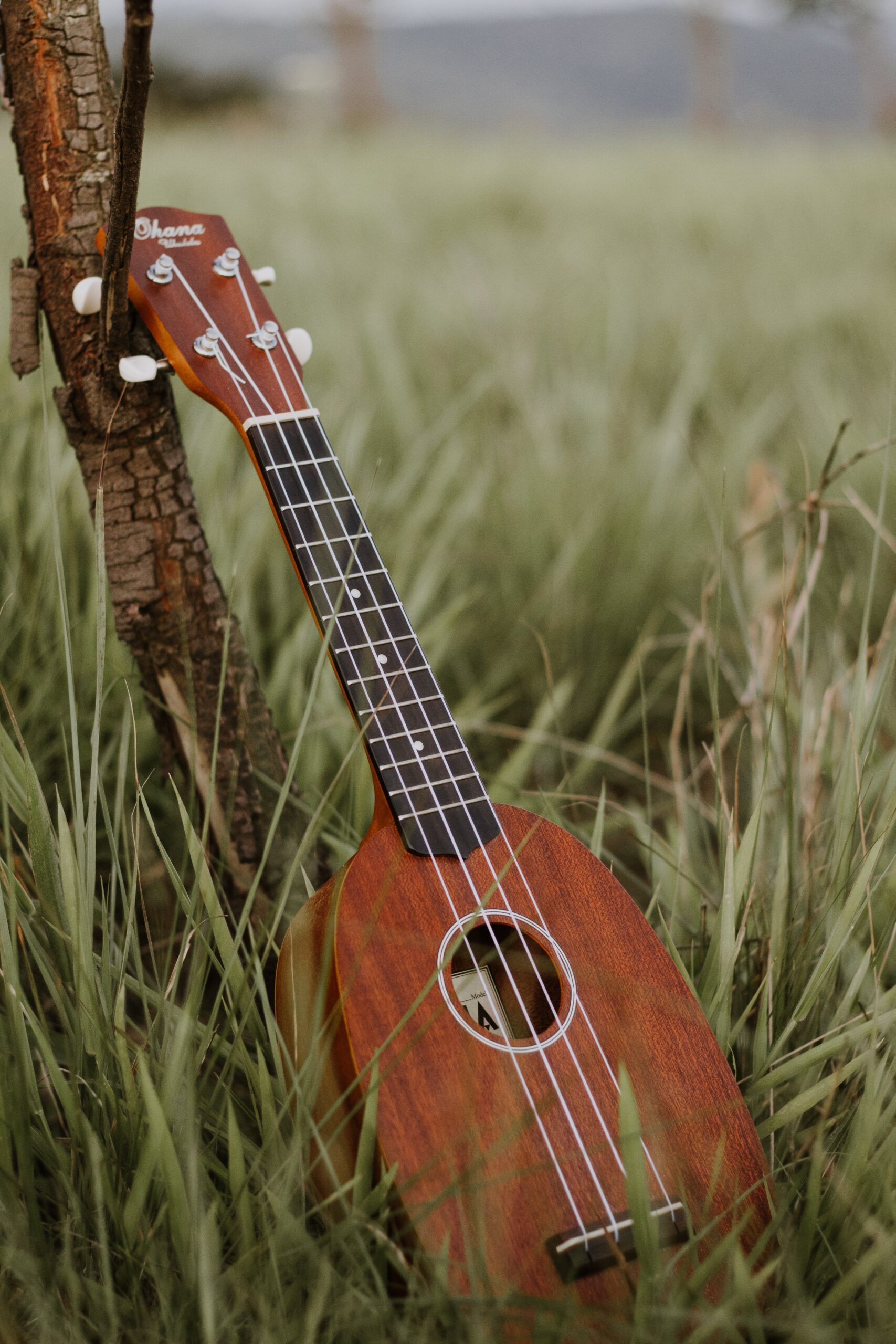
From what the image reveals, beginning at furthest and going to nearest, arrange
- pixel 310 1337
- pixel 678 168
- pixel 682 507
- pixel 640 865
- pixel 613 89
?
pixel 613 89, pixel 678 168, pixel 682 507, pixel 640 865, pixel 310 1337

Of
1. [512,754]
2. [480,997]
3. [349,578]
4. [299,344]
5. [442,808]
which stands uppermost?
[299,344]

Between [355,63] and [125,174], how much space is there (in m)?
11.6

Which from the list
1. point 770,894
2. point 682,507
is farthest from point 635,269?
point 770,894

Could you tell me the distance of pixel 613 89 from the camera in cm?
5678

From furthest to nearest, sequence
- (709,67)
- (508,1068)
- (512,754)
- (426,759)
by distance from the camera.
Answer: (709,67) → (512,754) → (426,759) → (508,1068)

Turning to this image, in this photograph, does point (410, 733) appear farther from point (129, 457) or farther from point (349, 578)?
point (129, 457)

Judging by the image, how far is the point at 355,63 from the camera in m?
10.5

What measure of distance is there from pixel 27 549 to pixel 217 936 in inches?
20.9

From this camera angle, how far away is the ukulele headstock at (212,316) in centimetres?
79

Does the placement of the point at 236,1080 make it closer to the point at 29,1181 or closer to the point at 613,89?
the point at 29,1181

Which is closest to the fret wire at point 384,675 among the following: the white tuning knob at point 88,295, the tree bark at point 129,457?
the tree bark at point 129,457

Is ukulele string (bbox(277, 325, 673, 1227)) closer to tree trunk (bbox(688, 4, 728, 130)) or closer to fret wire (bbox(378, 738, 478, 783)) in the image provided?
fret wire (bbox(378, 738, 478, 783))

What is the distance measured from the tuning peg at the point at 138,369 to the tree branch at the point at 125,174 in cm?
3

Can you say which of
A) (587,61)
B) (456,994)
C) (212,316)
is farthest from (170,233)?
(587,61)
